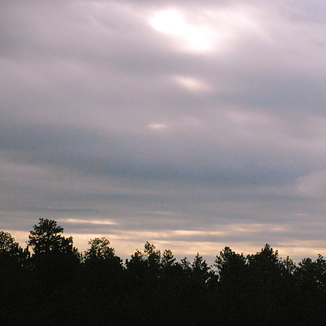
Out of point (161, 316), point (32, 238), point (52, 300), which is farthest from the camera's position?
point (32, 238)

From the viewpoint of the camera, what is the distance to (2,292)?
84.8 metres

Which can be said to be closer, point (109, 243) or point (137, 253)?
point (137, 253)

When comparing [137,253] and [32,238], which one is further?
[137,253]

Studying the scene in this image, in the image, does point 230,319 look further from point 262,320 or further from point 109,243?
point 109,243

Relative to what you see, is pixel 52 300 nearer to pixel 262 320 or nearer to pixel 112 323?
pixel 112 323

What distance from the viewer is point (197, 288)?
3189 inches

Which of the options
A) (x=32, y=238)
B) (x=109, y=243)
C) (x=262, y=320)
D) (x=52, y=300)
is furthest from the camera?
(x=109, y=243)

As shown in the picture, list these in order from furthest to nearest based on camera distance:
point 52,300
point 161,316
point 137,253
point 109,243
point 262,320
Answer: point 109,243, point 137,253, point 52,300, point 262,320, point 161,316

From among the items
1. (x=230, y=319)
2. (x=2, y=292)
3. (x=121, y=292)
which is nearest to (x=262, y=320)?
(x=230, y=319)

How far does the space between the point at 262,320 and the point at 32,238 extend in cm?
5459

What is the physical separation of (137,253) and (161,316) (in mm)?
68988

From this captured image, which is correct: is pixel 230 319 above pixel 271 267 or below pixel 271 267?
below

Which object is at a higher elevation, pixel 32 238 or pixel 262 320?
pixel 32 238

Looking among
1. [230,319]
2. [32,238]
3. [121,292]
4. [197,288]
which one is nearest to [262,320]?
[230,319]
